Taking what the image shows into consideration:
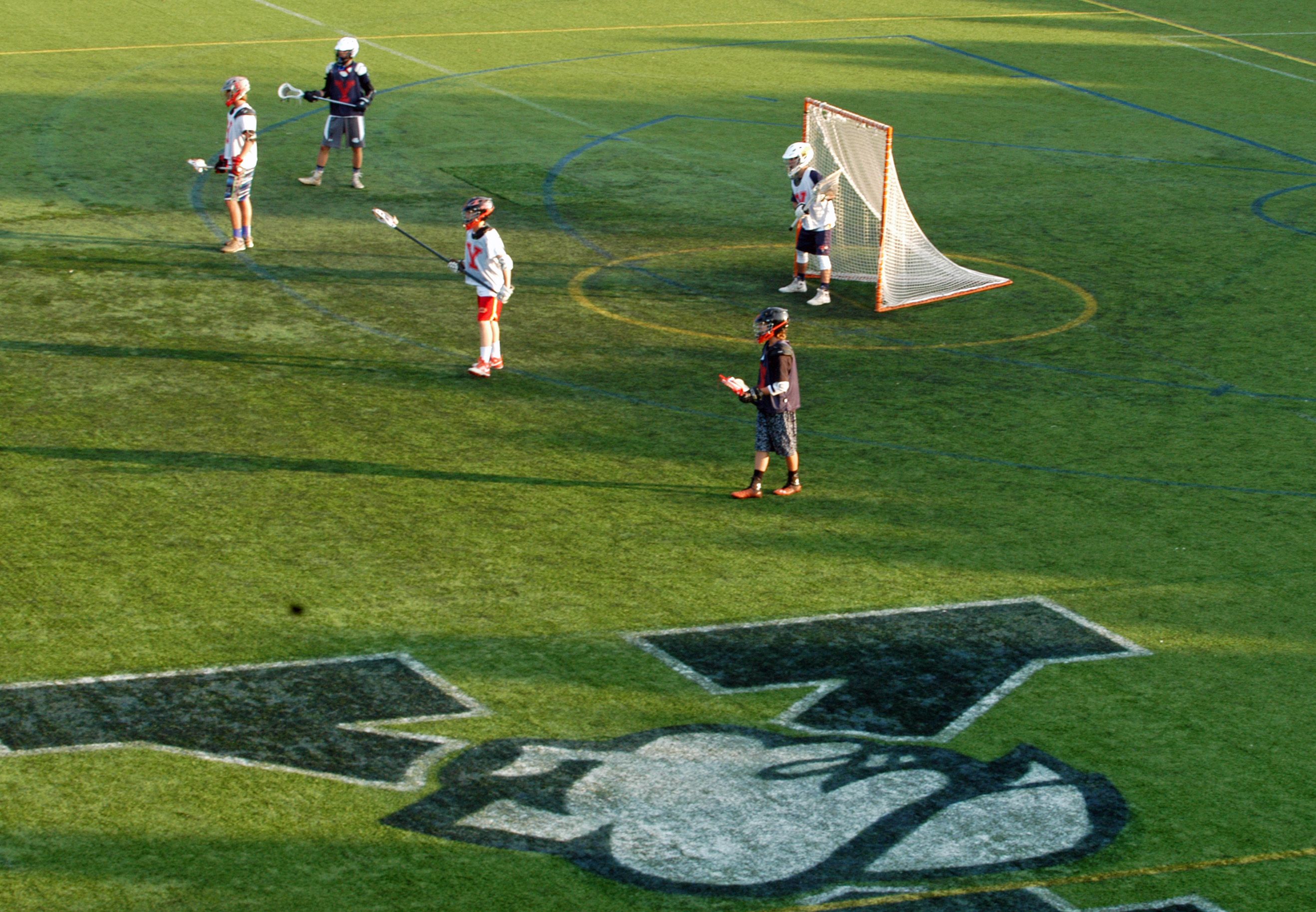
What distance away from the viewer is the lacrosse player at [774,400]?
606 inches

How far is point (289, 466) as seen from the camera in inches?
628

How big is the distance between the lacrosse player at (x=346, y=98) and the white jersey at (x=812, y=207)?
777 centimetres

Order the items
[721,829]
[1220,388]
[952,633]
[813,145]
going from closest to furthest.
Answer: [721,829], [952,633], [1220,388], [813,145]

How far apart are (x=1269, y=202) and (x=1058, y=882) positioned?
2116cm

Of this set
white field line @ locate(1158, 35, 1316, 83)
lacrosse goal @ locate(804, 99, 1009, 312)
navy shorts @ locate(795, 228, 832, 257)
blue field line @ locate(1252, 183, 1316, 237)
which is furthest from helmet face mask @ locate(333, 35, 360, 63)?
white field line @ locate(1158, 35, 1316, 83)

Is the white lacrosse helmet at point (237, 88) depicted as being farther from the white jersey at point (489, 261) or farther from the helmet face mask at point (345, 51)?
the white jersey at point (489, 261)

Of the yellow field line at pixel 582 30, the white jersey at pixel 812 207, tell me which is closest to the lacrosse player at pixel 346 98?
the white jersey at pixel 812 207

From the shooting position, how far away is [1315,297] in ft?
74.5

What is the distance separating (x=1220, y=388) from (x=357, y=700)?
39.2 feet

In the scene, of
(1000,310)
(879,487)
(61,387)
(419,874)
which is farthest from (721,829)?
(1000,310)

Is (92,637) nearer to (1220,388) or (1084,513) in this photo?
(1084,513)

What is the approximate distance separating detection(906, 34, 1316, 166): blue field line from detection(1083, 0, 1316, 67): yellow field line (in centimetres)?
797

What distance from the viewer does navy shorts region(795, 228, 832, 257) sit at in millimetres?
21984

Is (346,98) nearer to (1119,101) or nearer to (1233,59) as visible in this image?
(1119,101)
